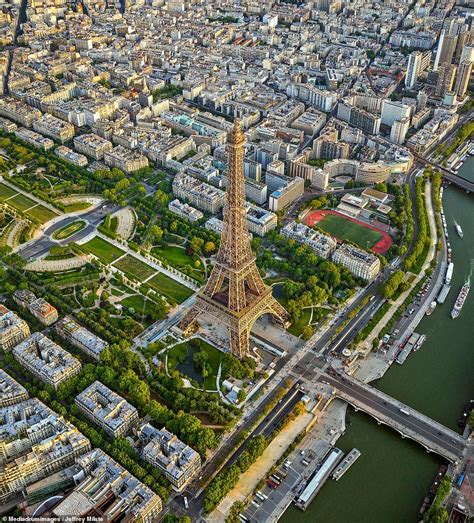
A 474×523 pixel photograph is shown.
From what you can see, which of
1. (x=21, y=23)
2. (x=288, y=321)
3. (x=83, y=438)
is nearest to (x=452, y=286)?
(x=288, y=321)

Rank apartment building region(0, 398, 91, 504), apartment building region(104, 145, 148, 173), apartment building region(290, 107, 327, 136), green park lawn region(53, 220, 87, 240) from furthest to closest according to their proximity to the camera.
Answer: apartment building region(290, 107, 327, 136)
apartment building region(104, 145, 148, 173)
green park lawn region(53, 220, 87, 240)
apartment building region(0, 398, 91, 504)

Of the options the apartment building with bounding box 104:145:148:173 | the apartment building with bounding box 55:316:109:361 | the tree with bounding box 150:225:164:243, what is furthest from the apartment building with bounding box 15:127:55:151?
the apartment building with bounding box 55:316:109:361

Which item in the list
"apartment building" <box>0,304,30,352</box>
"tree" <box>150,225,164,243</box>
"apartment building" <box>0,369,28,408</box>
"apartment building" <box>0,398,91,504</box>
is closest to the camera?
"apartment building" <box>0,398,91,504</box>

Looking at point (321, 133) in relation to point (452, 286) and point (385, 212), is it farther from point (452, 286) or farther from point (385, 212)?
point (452, 286)

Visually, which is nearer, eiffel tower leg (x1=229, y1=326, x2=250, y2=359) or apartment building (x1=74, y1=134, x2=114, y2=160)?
eiffel tower leg (x1=229, y1=326, x2=250, y2=359)

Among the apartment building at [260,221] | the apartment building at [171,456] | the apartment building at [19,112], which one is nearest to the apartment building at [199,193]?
the apartment building at [260,221]

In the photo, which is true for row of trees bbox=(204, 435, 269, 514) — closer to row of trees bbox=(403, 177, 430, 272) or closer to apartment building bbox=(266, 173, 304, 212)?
row of trees bbox=(403, 177, 430, 272)

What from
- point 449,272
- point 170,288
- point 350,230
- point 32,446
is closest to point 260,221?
point 350,230

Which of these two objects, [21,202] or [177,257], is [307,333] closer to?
[177,257]
